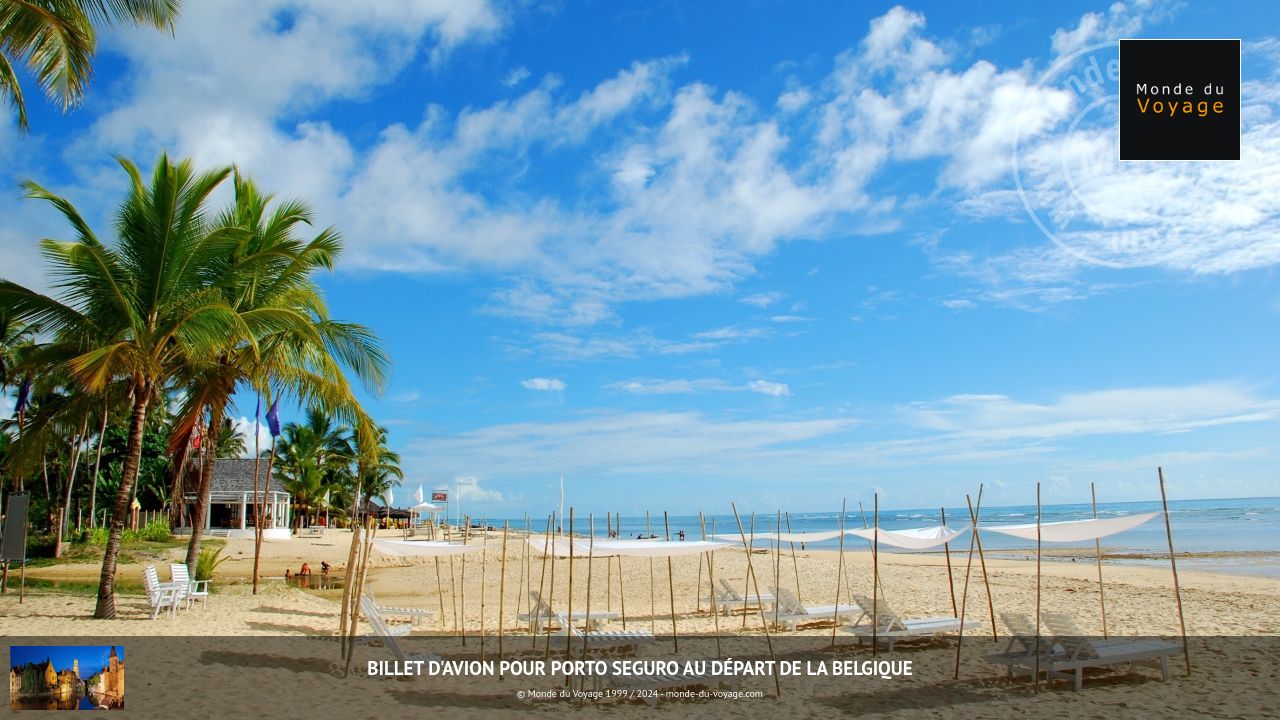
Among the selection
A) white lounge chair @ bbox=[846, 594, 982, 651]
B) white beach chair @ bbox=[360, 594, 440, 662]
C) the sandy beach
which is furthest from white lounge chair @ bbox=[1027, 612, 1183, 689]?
white beach chair @ bbox=[360, 594, 440, 662]

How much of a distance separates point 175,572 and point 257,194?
21.4 feet

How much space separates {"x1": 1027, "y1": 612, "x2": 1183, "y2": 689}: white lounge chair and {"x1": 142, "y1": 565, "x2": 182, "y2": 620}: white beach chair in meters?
11.0

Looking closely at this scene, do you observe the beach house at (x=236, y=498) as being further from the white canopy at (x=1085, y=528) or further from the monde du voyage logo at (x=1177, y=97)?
the monde du voyage logo at (x=1177, y=97)

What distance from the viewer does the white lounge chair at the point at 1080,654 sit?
7.78 metres

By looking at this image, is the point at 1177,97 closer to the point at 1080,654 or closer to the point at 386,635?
the point at 1080,654

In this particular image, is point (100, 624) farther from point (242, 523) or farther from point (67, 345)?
point (242, 523)

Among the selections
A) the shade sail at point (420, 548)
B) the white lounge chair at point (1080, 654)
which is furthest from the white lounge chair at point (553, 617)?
the white lounge chair at point (1080, 654)

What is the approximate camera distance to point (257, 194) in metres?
14.3

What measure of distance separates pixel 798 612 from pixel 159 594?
9025mm

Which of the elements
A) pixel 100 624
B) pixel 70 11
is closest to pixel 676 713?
pixel 100 624

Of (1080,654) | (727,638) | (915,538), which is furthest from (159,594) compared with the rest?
(1080,654)

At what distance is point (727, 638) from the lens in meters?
11.6

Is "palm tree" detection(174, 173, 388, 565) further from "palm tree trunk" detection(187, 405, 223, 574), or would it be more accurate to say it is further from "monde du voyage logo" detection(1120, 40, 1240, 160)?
"monde du voyage logo" detection(1120, 40, 1240, 160)

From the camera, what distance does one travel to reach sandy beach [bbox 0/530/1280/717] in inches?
297
